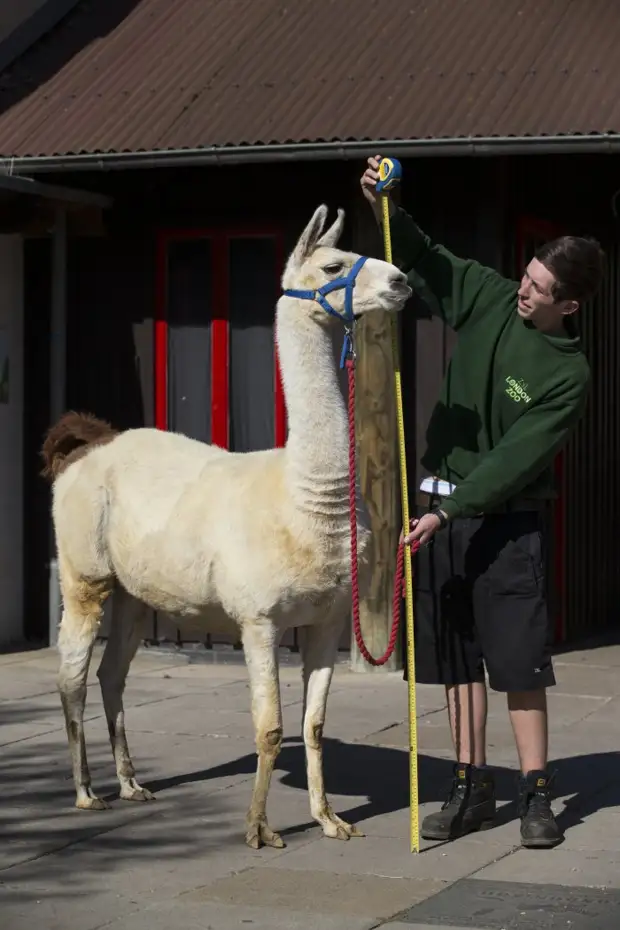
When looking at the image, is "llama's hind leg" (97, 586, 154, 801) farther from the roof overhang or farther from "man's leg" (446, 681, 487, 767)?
the roof overhang

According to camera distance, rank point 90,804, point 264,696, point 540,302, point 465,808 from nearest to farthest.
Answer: point 540,302 < point 264,696 < point 465,808 < point 90,804

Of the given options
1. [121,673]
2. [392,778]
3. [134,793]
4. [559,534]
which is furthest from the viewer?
[559,534]

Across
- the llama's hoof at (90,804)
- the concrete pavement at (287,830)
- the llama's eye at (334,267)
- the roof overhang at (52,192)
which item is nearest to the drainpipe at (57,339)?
the roof overhang at (52,192)

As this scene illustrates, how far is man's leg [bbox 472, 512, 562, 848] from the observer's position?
22.3ft

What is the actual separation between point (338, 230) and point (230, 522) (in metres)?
1.17

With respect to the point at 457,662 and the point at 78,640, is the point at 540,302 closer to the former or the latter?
the point at 457,662

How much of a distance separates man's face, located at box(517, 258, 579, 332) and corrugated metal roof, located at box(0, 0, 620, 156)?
157 inches

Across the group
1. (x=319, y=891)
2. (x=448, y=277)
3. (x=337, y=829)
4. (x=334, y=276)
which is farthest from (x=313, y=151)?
(x=319, y=891)

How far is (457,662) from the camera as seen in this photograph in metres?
6.98

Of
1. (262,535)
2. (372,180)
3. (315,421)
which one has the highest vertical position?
(372,180)

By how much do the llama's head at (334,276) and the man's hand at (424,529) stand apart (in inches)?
30.5

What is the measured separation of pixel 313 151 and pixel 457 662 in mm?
4746

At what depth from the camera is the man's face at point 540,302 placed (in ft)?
22.0

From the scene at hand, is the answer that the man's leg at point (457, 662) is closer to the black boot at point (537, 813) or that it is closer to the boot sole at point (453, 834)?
the boot sole at point (453, 834)
